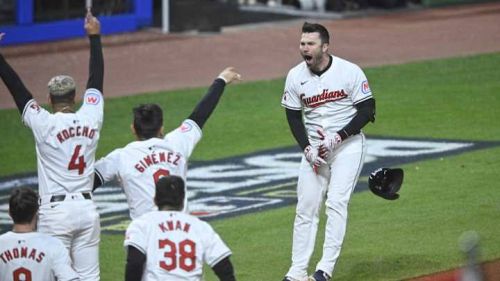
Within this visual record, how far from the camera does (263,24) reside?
27.7 metres

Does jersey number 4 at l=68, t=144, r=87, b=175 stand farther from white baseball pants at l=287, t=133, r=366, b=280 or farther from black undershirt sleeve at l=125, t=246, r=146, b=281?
white baseball pants at l=287, t=133, r=366, b=280

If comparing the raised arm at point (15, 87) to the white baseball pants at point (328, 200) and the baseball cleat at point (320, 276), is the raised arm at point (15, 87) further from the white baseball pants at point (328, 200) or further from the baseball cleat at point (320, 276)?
the baseball cleat at point (320, 276)

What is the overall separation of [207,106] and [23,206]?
1.65 m

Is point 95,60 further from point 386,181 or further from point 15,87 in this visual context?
point 386,181

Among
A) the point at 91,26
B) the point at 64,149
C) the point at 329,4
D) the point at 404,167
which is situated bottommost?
the point at 329,4

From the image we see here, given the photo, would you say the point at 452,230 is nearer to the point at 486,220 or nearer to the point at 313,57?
the point at 486,220

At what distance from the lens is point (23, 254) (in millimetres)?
7727

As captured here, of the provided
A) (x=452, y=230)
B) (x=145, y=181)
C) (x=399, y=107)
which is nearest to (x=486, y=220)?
(x=452, y=230)

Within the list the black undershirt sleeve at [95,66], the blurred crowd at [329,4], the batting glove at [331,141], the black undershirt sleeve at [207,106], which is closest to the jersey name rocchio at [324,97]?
the batting glove at [331,141]

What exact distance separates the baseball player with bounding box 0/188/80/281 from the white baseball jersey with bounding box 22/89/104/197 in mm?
819

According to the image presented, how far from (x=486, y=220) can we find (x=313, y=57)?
123 inches

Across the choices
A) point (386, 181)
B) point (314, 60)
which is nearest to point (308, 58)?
point (314, 60)

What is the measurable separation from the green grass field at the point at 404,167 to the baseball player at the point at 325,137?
72 centimetres

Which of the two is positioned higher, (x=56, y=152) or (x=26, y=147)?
(x=56, y=152)
